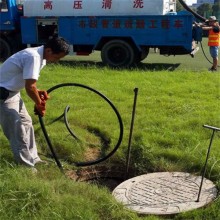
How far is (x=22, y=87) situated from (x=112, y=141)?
4.78 feet

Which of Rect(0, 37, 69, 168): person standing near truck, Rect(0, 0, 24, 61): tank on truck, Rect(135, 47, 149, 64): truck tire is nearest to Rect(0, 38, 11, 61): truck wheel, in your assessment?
Rect(0, 0, 24, 61): tank on truck

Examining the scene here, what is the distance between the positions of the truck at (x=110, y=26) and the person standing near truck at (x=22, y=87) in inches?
290

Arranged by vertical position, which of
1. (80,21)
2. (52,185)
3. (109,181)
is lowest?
(109,181)

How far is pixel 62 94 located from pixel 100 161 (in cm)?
271

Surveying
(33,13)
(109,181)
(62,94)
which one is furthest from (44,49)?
(33,13)

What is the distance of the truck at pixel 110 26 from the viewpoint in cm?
1102

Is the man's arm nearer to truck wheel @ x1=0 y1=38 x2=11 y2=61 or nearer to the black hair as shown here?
the black hair

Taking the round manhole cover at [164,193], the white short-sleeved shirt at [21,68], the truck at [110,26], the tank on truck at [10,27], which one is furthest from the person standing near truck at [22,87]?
the tank on truck at [10,27]

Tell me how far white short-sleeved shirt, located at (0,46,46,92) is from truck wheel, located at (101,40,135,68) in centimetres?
769

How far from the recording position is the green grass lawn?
339cm

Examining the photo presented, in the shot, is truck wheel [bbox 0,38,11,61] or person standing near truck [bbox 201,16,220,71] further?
truck wheel [bbox 0,38,11,61]

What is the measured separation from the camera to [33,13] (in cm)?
1216

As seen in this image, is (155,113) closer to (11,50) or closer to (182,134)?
(182,134)

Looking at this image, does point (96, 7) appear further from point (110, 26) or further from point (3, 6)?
point (3, 6)
